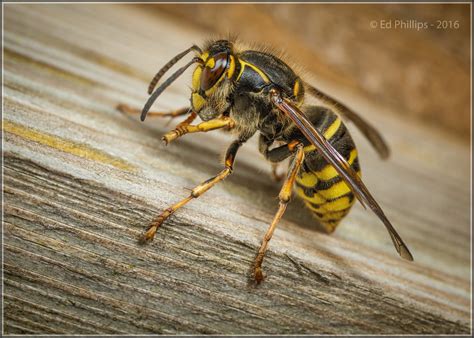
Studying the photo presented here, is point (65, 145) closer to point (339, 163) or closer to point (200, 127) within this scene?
point (200, 127)

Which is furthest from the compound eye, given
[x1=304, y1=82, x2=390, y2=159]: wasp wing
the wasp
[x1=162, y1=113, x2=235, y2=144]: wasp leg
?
[x1=304, y1=82, x2=390, y2=159]: wasp wing

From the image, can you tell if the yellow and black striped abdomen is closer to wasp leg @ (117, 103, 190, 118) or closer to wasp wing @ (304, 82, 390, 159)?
wasp wing @ (304, 82, 390, 159)

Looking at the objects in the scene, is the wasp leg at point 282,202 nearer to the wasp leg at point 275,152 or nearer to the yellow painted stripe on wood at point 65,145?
the wasp leg at point 275,152

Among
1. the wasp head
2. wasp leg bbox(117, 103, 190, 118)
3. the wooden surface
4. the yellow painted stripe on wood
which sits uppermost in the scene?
the wasp head

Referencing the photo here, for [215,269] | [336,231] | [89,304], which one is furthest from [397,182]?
[89,304]

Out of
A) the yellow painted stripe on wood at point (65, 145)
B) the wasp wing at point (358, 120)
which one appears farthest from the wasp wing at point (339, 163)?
the yellow painted stripe on wood at point (65, 145)
